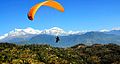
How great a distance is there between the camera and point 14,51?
1742 inches

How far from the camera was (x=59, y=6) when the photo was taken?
59.8ft

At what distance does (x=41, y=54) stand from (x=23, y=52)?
2833mm

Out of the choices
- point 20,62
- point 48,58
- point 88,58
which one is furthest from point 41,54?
point 88,58

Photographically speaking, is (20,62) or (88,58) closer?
(20,62)

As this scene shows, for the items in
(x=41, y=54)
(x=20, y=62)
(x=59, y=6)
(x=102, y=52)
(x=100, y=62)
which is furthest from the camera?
(x=102, y=52)

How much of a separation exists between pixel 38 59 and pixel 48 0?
26.0 m

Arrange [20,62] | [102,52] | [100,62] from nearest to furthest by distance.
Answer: [20,62] < [100,62] < [102,52]

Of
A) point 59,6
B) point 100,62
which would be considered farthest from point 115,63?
point 59,6

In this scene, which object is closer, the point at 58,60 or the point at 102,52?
the point at 58,60

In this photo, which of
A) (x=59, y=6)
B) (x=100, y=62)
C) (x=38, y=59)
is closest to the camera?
(x=59, y=6)

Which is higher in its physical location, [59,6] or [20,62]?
[59,6]

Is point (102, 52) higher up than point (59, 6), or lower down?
lower down

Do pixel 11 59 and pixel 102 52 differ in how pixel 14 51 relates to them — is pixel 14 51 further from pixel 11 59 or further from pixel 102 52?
pixel 102 52

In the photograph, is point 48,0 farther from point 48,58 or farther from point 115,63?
point 115,63
